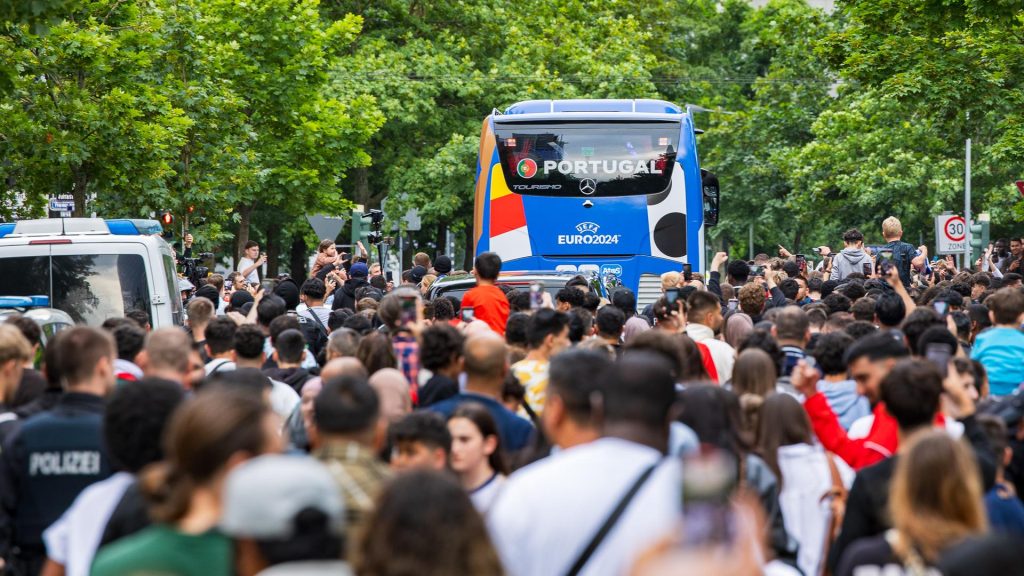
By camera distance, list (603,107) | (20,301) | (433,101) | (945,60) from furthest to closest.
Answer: (433,101), (603,107), (945,60), (20,301)

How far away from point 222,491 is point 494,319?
7173 mm

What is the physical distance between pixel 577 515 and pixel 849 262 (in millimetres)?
13283

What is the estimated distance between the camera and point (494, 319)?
1075cm

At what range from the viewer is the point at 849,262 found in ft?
54.4

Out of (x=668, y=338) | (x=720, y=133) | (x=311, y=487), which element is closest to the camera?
(x=311, y=487)

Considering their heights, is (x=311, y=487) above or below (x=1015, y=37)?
below

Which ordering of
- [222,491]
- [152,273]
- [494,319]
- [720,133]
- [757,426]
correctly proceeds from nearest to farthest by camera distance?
[222,491] → [757,426] → [494,319] → [152,273] → [720,133]

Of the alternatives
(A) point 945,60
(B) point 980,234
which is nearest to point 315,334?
(A) point 945,60

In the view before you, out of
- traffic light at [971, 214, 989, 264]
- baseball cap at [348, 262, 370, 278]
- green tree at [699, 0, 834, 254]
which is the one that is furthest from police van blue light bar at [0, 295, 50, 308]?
green tree at [699, 0, 834, 254]

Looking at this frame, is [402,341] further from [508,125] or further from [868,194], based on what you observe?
[868,194]

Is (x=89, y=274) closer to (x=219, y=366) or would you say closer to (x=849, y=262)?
(x=219, y=366)

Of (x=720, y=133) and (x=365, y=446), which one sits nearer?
(x=365, y=446)

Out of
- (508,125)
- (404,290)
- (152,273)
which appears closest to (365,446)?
(404,290)

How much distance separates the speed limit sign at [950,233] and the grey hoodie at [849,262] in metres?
12.0
